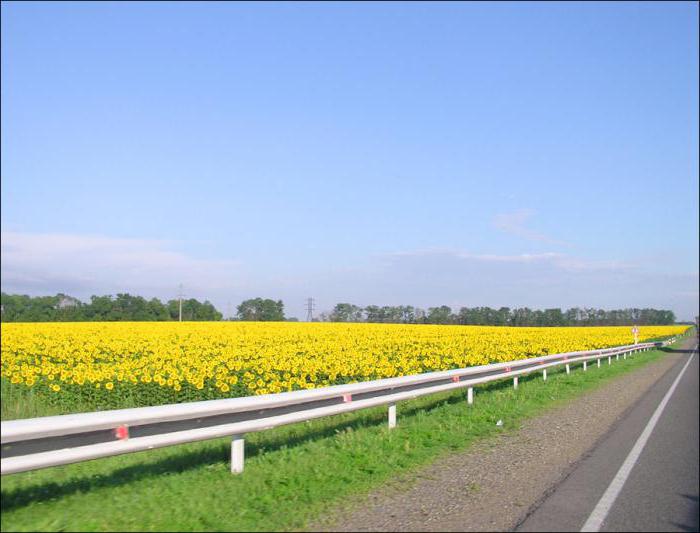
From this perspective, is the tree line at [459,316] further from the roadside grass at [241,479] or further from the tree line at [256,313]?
the roadside grass at [241,479]

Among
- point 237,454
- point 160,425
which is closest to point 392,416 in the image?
point 237,454

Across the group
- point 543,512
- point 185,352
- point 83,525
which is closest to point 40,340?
point 185,352

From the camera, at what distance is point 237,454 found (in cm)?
665

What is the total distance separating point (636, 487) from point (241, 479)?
4.06m

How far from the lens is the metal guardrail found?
481 cm

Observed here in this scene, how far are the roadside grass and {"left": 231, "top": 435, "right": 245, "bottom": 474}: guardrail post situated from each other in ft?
0.31

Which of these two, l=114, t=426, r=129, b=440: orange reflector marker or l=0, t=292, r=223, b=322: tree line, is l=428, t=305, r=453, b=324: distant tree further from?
l=114, t=426, r=129, b=440: orange reflector marker

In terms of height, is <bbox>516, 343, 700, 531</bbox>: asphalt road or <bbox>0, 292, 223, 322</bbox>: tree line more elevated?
<bbox>0, 292, 223, 322</bbox>: tree line

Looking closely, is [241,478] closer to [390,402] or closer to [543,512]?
[543,512]

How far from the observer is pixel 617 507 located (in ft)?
19.1

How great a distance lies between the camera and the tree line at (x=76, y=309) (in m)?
17.6

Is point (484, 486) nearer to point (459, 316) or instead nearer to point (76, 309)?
point (76, 309)

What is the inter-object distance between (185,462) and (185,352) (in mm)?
13709

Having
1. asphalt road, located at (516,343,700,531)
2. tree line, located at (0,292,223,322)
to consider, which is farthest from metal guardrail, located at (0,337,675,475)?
tree line, located at (0,292,223,322)
